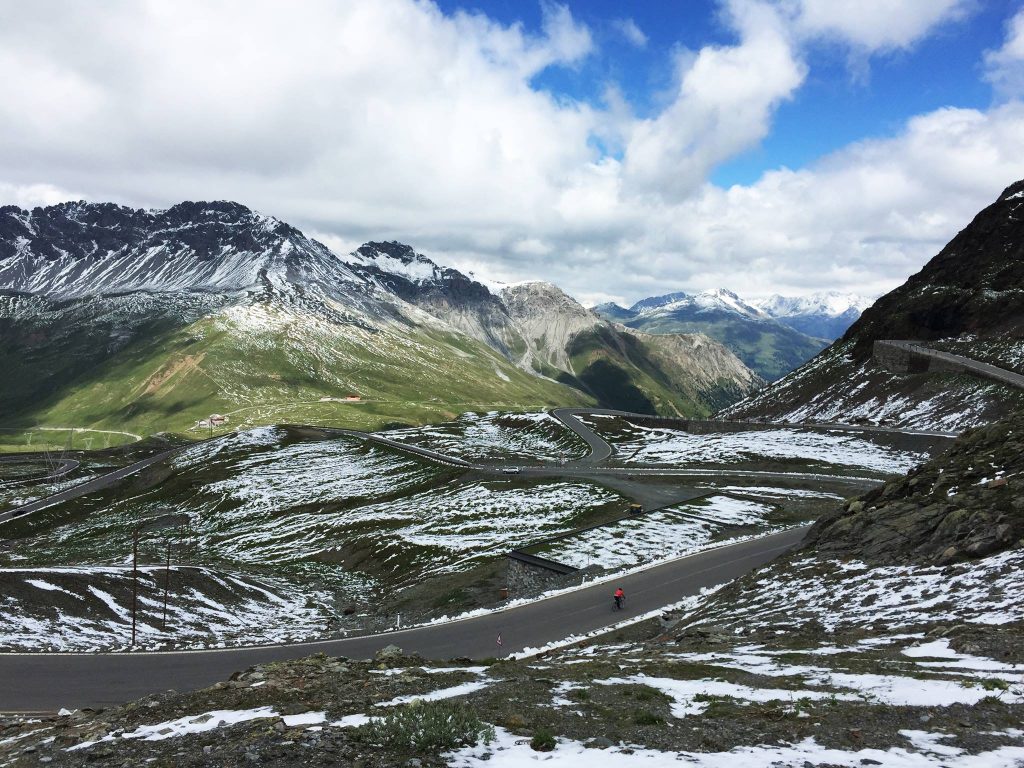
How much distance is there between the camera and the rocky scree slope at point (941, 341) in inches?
3912

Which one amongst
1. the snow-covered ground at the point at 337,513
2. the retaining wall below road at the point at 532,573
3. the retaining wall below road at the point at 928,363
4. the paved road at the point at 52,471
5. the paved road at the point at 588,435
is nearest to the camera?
the retaining wall below road at the point at 532,573

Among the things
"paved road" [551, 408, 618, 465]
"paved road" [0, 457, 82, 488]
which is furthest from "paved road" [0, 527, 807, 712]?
"paved road" [0, 457, 82, 488]

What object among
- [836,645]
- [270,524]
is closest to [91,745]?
[836,645]

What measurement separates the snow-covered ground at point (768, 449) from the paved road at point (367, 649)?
154ft

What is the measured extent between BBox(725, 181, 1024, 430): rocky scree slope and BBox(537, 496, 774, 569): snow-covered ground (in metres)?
48.1

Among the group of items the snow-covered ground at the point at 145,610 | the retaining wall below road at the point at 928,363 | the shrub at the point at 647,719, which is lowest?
the snow-covered ground at the point at 145,610

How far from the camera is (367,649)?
40.1 m

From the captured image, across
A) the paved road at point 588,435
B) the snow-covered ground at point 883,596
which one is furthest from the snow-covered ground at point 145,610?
the paved road at point 588,435

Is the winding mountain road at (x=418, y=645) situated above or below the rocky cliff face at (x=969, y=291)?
below

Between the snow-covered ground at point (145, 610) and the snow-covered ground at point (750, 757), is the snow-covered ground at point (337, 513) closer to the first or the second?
the snow-covered ground at point (145, 610)

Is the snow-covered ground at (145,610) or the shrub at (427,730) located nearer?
the shrub at (427,730)

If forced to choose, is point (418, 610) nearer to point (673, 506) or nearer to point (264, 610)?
point (264, 610)

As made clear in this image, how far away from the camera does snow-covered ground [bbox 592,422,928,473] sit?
276 feet

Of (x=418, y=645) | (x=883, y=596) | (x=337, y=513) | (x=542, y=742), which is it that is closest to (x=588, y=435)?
(x=337, y=513)
